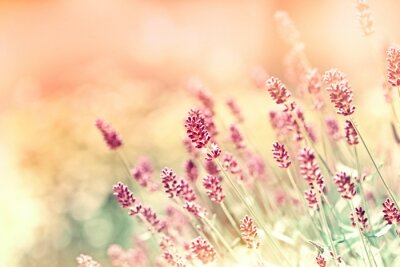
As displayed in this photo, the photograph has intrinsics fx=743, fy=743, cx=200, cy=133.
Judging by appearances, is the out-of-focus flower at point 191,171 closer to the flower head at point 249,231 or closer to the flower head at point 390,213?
the flower head at point 249,231

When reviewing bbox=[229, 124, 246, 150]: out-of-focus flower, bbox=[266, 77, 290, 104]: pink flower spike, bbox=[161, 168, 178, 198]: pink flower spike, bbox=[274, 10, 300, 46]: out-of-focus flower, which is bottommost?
bbox=[161, 168, 178, 198]: pink flower spike

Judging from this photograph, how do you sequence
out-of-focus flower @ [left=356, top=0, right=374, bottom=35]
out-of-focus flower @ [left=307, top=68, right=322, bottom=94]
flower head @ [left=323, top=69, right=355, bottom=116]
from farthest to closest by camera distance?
out-of-focus flower @ [left=307, top=68, right=322, bottom=94], out-of-focus flower @ [left=356, top=0, right=374, bottom=35], flower head @ [left=323, top=69, right=355, bottom=116]

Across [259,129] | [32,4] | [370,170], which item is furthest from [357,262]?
[32,4]

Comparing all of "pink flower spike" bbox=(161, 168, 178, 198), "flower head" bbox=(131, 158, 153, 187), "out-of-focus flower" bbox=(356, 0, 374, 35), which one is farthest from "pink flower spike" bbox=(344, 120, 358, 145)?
"flower head" bbox=(131, 158, 153, 187)

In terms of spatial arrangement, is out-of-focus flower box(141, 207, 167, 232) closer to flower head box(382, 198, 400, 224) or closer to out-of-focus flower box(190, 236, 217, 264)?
out-of-focus flower box(190, 236, 217, 264)

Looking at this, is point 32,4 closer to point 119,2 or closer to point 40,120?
point 119,2
